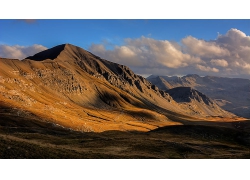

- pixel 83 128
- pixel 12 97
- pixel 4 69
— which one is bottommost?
pixel 83 128

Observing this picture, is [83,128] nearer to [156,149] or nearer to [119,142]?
[119,142]

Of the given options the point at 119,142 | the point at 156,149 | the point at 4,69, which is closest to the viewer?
the point at 156,149

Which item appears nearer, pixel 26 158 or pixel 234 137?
pixel 26 158

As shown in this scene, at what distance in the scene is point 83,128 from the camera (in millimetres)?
132500

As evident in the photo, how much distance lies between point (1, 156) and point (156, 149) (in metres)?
32.4

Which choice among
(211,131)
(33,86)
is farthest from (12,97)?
(211,131)

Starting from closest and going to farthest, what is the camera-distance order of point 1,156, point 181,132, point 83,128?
point 1,156 → point 181,132 → point 83,128

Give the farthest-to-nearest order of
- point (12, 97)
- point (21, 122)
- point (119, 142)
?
point (12, 97)
point (21, 122)
point (119, 142)

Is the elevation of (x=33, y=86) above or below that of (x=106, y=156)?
above

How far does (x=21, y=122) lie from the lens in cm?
9281

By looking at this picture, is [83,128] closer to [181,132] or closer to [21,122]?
[21,122]

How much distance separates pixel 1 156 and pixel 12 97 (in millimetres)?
133983

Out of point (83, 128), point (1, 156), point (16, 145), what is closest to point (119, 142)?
point (16, 145)

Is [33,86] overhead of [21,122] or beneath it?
overhead
